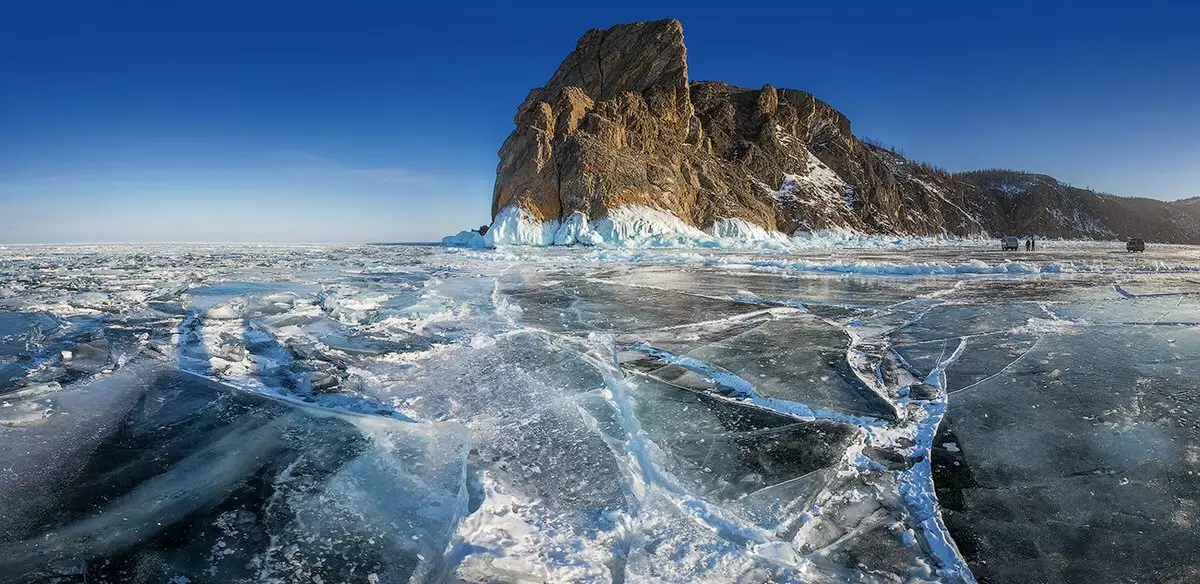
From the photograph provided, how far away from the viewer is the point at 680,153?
177 ft

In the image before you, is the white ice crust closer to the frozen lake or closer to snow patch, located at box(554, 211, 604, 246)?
snow patch, located at box(554, 211, 604, 246)

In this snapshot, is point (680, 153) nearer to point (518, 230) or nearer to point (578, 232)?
point (578, 232)

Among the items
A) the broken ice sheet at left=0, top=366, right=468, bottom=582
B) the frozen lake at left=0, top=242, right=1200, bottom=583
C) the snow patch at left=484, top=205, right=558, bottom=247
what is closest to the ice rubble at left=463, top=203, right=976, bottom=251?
the snow patch at left=484, top=205, right=558, bottom=247

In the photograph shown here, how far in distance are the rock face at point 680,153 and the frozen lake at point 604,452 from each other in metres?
39.8

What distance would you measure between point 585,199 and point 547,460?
43214mm

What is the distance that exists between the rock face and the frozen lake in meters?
39.8

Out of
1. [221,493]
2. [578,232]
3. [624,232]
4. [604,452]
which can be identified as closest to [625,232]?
[624,232]

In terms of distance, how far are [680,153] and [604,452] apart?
53868 millimetres

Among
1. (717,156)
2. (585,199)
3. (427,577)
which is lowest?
(427,577)

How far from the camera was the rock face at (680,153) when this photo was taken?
46.7m

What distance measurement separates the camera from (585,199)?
45.1 metres

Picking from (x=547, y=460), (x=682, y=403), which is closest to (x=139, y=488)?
(x=547, y=460)

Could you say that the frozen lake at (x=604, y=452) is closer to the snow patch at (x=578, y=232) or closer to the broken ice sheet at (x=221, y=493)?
the broken ice sheet at (x=221, y=493)

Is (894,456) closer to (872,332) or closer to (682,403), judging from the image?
(682,403)
